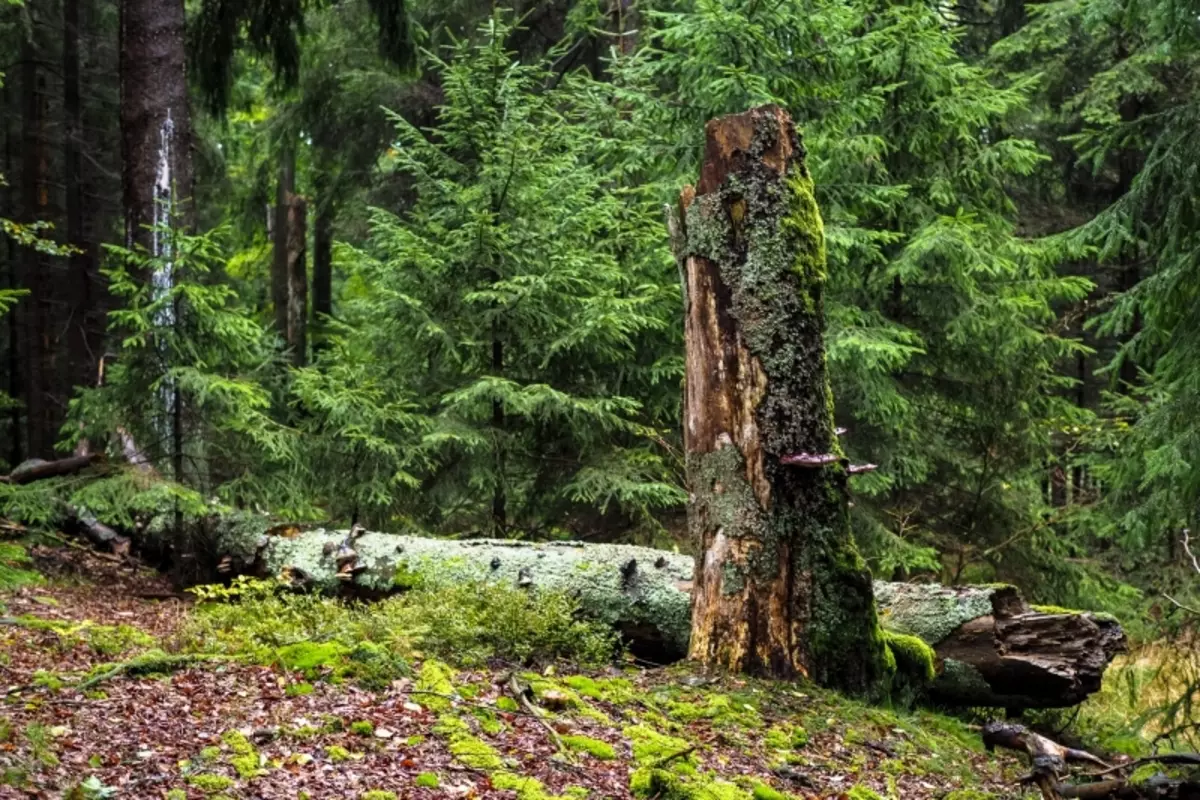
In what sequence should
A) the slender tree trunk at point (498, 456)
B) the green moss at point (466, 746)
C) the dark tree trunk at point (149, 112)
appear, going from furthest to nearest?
the slender tree trunk at point (498, 456), the dark tree trunk at point (149, 112), the green moss at point (466, 746)

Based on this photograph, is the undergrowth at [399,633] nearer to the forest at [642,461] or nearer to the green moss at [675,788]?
the forest at [642,461]

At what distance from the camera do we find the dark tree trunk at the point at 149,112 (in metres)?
9.43

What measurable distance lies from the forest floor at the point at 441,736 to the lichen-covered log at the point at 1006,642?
54cm

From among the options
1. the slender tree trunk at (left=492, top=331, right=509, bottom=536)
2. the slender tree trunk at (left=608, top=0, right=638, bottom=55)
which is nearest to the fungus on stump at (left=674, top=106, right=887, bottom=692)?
the slender tree trunk at (left=492, top=331, right=509, bottom=536)

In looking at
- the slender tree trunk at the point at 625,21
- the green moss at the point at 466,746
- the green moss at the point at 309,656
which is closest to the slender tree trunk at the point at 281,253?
the slender tree trunk at the point at 625,21

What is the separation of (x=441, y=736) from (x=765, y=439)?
2.62 m

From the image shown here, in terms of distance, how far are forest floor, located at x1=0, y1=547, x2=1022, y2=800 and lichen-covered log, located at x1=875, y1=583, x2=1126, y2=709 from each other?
21.1 inches

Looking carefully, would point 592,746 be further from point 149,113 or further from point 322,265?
point 322,265

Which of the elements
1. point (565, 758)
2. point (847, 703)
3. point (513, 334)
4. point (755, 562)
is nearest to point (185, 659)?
point (565, 758)

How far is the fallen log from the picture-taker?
659 cm

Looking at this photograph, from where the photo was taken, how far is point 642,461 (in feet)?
32.8

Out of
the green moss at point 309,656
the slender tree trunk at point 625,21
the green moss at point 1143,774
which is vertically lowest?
the green moss at point 1143,774

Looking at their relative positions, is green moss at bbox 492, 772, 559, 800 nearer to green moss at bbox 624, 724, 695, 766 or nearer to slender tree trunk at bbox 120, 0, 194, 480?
green moss at bbox 624, 724, 695, 766

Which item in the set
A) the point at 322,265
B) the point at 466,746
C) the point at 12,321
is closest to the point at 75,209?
the point at 12,321
